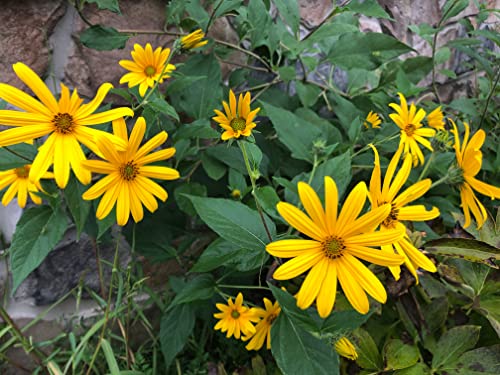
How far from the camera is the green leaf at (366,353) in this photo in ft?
2.49

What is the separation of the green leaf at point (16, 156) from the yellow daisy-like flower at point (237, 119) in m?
0.32

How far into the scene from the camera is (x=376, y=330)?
34.4 inches

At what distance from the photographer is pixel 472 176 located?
0.77 metres

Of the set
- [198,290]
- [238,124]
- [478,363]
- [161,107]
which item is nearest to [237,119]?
[238,124]

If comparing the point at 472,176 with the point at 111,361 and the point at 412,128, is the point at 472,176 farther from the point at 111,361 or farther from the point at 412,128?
the point at 111,361

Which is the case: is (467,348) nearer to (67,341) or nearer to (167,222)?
(167,222)

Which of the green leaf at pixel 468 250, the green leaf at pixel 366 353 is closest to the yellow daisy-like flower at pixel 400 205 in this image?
the green leaf at pixel 468 250

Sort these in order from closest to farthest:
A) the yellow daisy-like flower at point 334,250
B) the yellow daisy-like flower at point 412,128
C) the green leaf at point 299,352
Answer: the yellow daisy-like flower at point 334,250 → the green leaf at point 299,352 → the yellow daisy-like flower at point 412,128

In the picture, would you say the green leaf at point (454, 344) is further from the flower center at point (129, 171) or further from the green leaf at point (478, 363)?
the flower center at point (129, 171)

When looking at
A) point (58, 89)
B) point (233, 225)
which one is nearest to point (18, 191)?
point (58, 89)

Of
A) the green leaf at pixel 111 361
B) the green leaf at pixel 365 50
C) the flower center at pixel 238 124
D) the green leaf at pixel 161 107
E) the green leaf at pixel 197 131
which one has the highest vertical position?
the green leaf at pixel 365 50

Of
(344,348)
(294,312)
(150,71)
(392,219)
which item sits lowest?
(344,348)

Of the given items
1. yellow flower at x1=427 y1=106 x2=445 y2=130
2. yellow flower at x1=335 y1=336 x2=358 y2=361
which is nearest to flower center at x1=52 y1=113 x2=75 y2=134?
yellow flower at x1=335 y1=336 x2=358 y2=361

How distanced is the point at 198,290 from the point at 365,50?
0.64 m
